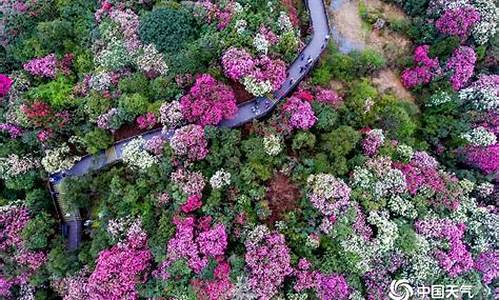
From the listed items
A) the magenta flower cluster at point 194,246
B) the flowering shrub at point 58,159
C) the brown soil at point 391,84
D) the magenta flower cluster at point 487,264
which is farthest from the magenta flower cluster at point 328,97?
the flowering shrub at point 58,159

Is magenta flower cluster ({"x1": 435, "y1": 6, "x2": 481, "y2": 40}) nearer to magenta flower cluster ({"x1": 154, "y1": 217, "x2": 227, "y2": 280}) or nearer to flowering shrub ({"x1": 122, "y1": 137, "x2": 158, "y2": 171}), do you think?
magenta flower cluster ({"x1": 154, "y1": 217, "x2": 227, "y2": 280})

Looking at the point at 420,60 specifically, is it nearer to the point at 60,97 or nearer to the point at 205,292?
the point at 205,292

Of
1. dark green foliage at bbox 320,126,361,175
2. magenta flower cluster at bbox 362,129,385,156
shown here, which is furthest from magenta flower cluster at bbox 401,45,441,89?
dark green foliage at bbox 320,126,361,175

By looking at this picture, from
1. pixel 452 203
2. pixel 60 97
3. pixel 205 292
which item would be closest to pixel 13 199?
pixel 60 97

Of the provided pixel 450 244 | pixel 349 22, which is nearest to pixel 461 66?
pixel 349 22

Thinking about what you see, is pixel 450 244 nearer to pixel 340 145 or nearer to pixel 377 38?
pixel 340 145

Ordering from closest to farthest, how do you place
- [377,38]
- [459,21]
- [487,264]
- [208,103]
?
1. [208,103]
2. [487,264]
3. [459,21]
4. [377,38]

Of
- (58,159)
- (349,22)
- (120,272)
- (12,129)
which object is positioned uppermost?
(349,22)
